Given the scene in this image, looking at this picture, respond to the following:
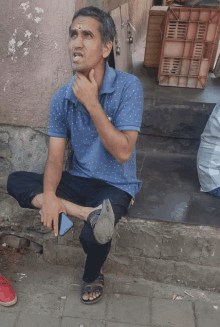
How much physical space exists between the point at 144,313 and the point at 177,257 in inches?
18.7

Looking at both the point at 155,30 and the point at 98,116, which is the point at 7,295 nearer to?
the point at 98,116

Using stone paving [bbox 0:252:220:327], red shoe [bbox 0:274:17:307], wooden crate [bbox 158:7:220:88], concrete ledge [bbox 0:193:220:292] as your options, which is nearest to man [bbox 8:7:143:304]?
stone paving [bbox 0:252:220:327]

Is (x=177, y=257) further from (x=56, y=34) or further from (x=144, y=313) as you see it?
(x=56, y=34)

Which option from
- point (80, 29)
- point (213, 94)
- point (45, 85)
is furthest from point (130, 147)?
point (213, 94)

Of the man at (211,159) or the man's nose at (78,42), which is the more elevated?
the man's nose at (78,42)

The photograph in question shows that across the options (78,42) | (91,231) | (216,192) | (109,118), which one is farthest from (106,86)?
(216,192)

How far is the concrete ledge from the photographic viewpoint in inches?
97.8

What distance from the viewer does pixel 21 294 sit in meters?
2.46

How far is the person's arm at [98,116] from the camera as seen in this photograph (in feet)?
6.53

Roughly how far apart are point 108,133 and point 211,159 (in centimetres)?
120

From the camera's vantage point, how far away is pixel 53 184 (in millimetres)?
2246

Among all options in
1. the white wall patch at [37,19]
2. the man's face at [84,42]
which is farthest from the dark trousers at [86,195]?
the white wall patch at [37,19]

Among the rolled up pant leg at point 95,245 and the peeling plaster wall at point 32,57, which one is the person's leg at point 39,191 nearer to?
the rolled up pant leg at point 95,245

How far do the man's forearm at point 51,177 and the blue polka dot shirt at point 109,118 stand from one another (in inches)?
7.2
